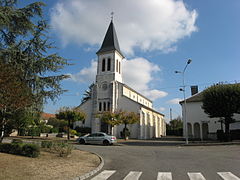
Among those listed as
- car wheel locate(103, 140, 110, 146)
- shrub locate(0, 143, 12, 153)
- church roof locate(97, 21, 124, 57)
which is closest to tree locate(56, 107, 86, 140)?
car wheel locate(103, 140, 110, 146)

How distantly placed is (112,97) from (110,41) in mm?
12481

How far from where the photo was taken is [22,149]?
375 inches

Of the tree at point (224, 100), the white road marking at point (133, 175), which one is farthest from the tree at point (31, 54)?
the tree at point (224, 100)

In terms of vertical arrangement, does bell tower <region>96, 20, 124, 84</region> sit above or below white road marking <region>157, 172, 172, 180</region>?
Answer: above

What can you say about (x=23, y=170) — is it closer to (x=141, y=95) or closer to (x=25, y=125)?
(x=25, y=125)

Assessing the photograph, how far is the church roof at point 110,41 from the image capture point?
38.3m

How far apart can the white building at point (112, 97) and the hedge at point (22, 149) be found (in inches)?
874

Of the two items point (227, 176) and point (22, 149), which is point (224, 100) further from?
point (22, 149)

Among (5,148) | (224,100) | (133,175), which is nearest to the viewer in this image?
(133,175)

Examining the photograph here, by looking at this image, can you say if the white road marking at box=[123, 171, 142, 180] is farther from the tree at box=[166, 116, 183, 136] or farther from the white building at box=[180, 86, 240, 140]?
the tree at box=[166, 116, 183, 136]

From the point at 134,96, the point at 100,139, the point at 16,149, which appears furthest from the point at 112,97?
the point at 16,149

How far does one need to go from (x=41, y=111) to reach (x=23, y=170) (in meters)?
5.63

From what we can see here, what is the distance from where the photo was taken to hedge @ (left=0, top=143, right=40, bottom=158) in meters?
9.36

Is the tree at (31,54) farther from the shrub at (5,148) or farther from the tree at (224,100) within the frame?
the tree at (224,100)
